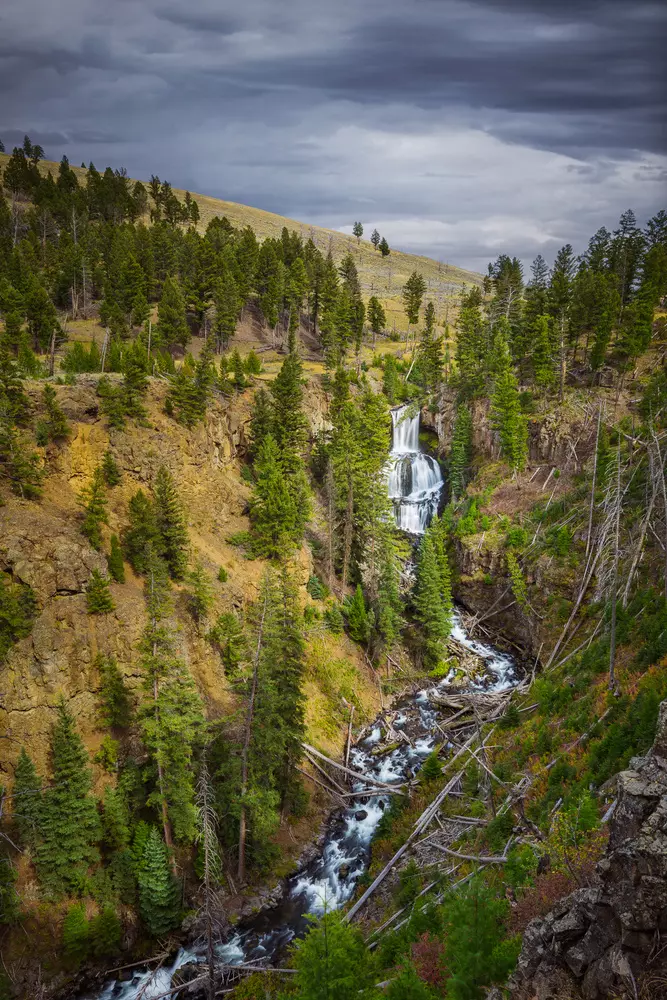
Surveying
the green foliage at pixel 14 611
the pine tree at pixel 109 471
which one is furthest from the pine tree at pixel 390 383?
the green foliage at pixel 14 611

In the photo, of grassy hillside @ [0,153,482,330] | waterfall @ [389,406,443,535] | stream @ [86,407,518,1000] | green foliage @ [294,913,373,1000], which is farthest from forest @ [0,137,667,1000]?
grassy hillside @ [0,153,482,330]

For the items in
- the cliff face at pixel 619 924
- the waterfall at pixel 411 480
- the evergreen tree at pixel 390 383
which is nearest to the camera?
the cliff face at pixel 619 924

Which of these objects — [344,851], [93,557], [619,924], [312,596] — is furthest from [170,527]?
[619,924]

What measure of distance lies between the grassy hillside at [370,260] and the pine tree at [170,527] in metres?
86.2

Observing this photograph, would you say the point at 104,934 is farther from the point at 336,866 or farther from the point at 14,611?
the point at 14,611

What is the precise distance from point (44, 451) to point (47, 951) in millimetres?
25809

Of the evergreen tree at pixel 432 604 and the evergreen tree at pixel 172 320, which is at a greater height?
the evergreen tree at pixel 172 320

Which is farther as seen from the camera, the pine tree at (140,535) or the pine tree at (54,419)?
the pine tree at (54,419)

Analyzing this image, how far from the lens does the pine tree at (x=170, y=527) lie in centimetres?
3459

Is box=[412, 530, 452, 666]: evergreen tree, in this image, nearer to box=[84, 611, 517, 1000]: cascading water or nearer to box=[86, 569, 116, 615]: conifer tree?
box=[84, 611, 517, 1000]: cascading water

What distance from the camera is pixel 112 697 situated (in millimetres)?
27734

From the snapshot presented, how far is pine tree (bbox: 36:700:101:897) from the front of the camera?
2275 centimetres

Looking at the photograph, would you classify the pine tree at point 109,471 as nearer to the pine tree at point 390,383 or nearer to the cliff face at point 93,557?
the cliff face at point 93,557

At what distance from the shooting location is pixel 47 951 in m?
21.9
